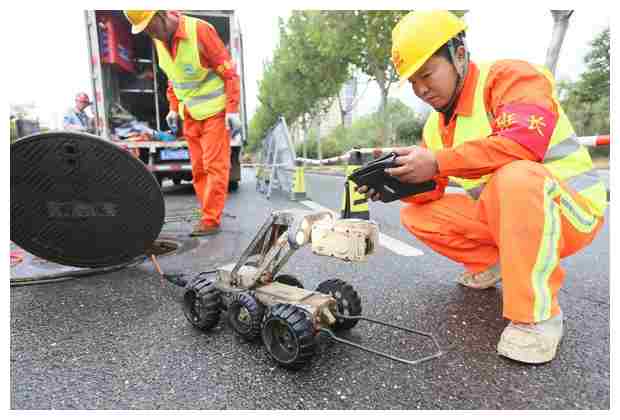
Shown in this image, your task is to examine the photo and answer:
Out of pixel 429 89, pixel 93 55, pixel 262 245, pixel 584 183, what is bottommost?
pixel 262 245

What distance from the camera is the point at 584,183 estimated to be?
1.46 meters

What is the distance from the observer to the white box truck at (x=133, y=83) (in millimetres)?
6184

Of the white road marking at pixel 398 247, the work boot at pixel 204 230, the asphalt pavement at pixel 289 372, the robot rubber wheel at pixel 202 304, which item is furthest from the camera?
the work boot at pixel 204 230

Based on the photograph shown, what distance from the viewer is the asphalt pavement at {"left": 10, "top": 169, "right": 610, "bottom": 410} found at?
43.7 inches

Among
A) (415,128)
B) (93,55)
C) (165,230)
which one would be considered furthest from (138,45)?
(415,128)

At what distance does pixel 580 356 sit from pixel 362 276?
3.74ft

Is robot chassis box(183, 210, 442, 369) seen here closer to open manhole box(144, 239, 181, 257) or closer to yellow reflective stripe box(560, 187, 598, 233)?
yellow reflective stripe box(560, 187, 598, 233)

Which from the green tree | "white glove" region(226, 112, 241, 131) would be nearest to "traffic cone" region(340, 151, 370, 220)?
"white glove" region(226, 112, 241, 131)

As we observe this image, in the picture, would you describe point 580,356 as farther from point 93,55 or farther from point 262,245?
point 93,55

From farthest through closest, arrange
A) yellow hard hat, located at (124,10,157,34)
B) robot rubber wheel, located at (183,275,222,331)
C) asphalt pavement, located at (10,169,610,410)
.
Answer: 1. yellow hard hat, located at (124,10,157,34)
2. robot rubber wheel, located at (183,275,222,331)
3. asphalt pavement, located at (10,169,610,410)

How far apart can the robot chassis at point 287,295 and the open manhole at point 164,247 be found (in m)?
1.41

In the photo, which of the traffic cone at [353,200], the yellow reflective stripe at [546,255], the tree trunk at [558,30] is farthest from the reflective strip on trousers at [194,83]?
the tree trunk at [558,30]

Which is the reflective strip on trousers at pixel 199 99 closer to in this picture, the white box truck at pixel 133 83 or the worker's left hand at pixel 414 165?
the worker's left hand at pixel 414 165

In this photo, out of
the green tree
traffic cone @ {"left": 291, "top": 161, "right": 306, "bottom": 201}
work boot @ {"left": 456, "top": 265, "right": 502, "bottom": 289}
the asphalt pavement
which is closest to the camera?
the asphalt pavement
